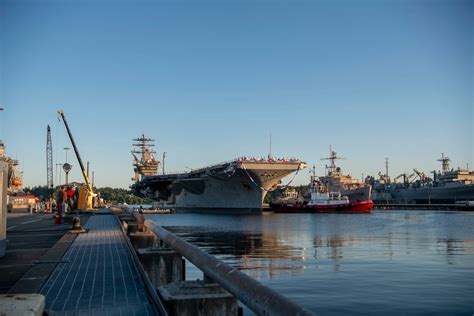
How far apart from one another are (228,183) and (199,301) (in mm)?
70094

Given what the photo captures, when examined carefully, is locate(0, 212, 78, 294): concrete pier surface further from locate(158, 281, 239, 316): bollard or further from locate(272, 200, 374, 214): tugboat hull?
locate(272, 200, 374, 214): tugboat hull

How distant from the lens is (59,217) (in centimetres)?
2445

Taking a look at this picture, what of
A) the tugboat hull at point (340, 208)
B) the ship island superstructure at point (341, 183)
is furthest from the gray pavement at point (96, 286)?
the ship island superstructure at point (341, 183)

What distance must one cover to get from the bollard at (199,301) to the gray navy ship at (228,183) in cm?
5677

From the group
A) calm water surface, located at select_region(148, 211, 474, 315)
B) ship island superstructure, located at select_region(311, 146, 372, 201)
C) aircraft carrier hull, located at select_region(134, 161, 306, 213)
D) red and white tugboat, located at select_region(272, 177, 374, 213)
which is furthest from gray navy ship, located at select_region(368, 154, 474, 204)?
calm water surface, located at select_region(148, 211, 474, 315)

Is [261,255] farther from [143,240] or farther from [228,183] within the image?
[228,183]

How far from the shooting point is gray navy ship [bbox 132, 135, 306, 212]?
2555 inches

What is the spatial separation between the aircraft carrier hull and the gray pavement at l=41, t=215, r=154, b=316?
170ft

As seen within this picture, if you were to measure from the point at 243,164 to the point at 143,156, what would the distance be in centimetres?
6289

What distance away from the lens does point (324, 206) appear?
87.2 m

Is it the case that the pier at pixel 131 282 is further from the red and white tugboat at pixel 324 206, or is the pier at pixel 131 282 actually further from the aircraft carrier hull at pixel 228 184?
the red and white tugboat at pixel 324 206

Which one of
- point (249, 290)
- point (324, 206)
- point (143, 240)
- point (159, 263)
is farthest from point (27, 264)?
point (324, 206)

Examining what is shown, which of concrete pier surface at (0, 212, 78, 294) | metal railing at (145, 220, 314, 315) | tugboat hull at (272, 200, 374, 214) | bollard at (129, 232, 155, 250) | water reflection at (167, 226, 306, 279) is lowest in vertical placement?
tugboat hull at (272, 200, 374, 214)

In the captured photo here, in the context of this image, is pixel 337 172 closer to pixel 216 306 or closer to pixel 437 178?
pixel 437 178
